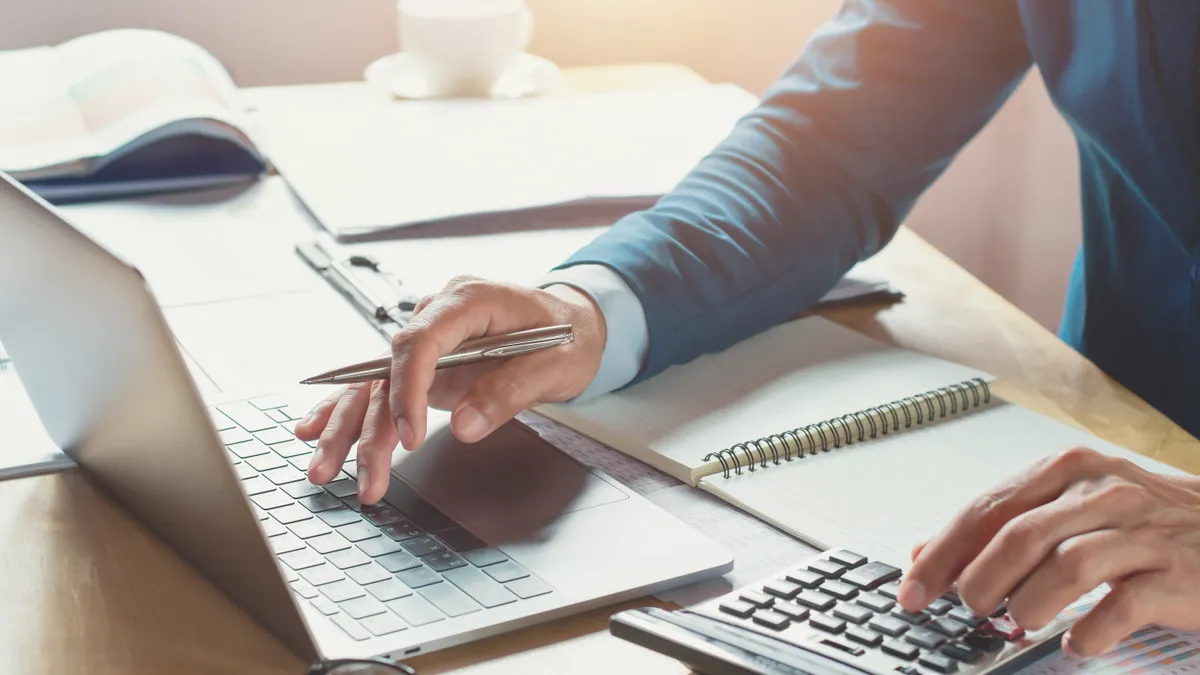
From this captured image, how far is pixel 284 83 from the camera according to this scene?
1853 millimetres

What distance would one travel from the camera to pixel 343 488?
70 cm

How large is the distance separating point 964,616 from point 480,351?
Result: 0.32 meters

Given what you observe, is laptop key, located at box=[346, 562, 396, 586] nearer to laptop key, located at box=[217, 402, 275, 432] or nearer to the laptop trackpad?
the laptop trackpad

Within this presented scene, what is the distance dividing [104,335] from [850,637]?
34cm

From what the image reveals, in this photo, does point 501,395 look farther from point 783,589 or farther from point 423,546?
point 783,589

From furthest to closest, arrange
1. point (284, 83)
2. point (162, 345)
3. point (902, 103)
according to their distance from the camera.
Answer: point (284, 83), point (902, 103), point (162, 345)

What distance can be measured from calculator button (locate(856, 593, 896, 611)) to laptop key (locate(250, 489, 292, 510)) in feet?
0.98

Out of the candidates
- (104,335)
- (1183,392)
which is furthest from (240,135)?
(1183,392)

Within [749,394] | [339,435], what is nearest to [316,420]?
[339,435]

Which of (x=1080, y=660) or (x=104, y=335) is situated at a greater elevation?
(x=104, y=335)

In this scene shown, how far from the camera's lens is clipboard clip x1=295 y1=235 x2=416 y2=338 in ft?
3.19

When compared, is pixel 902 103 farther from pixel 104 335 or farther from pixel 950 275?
pixel 104 335

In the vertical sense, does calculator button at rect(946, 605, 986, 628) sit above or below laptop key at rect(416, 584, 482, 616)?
above

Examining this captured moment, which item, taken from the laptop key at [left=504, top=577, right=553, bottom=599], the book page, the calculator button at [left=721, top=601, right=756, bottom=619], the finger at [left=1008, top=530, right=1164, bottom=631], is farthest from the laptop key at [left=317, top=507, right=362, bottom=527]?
the book page
